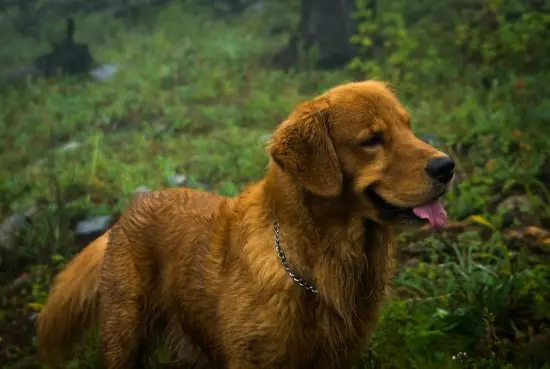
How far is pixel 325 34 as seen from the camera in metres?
10.2

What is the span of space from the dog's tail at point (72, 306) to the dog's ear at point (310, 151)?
156 centimetres

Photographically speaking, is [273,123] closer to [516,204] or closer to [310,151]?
[516,204]

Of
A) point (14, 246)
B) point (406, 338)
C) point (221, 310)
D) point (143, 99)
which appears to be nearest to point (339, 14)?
point (143, 99)

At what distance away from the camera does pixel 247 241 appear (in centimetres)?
318

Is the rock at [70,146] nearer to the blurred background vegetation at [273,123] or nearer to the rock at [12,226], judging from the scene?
the blurred background vegetation at [273,123]

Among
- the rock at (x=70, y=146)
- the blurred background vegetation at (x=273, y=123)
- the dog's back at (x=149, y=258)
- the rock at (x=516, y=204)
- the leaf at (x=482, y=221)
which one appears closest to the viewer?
the dog's back at (x=149, y=258)

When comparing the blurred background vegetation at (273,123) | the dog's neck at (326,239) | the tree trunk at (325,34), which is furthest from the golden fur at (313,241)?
the tree trunk at (325,34)

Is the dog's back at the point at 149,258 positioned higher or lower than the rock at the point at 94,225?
higher

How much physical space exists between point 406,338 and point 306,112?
5.44 feet

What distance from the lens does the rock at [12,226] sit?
598 cm

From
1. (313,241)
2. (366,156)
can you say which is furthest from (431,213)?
(313,241)

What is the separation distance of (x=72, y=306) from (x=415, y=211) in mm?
2234

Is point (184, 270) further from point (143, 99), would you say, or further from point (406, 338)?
point (143, 99)

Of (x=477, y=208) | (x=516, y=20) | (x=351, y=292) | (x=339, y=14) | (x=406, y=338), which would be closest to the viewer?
(x=351, y=292)
